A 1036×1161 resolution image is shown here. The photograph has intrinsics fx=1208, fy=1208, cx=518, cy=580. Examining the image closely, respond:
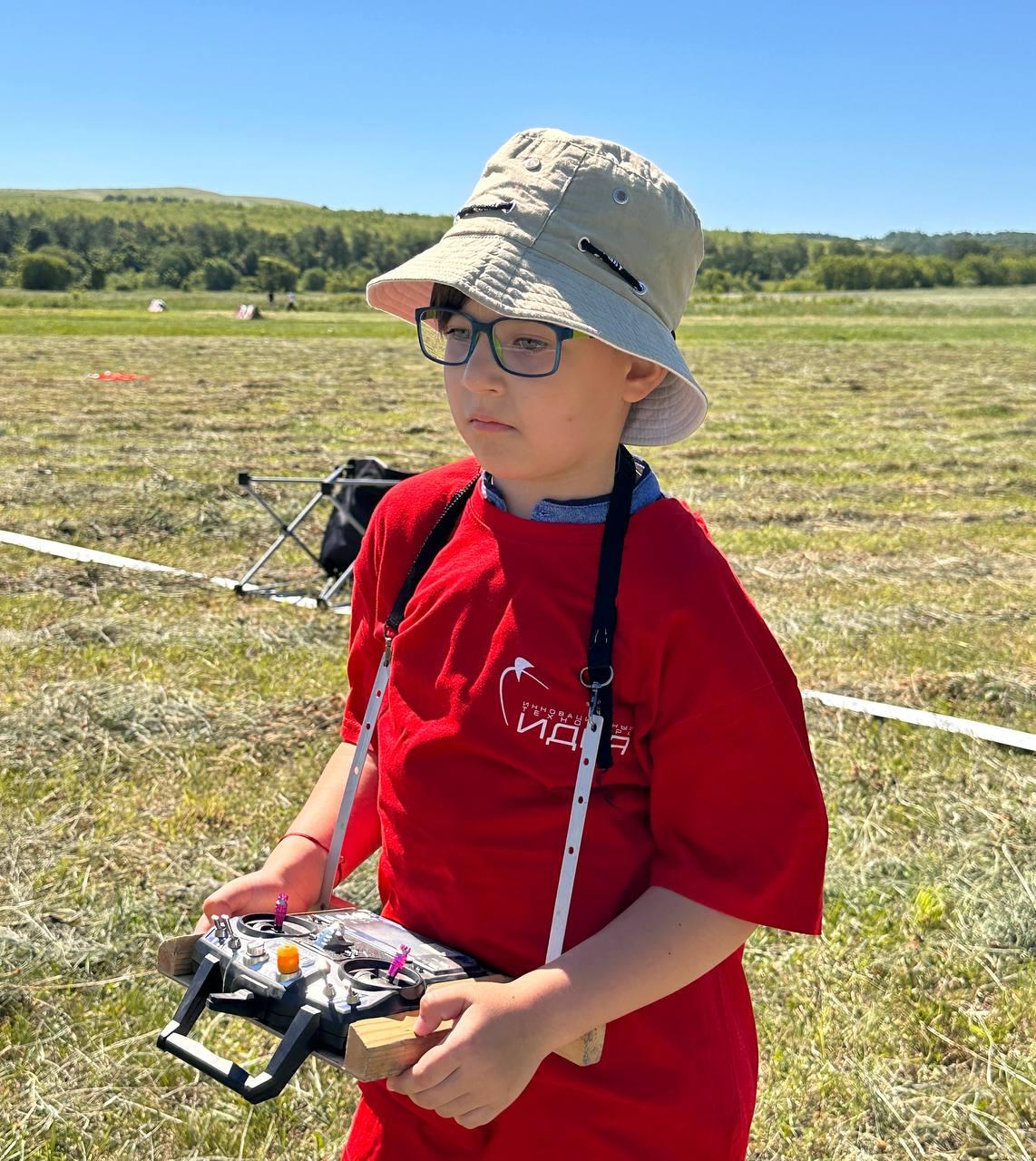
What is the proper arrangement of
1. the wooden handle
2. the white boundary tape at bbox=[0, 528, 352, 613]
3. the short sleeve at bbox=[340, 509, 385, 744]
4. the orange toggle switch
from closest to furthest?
the wooden handle, the orange toggle switch, the short sleeve at bbox=[340, 509, 385, 744], the white boundary tape at bbox=[0, 528, 352, 613]

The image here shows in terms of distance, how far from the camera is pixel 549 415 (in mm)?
1326

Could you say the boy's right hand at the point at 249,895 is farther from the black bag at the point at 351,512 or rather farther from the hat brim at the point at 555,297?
the black bag at the point at 351,512

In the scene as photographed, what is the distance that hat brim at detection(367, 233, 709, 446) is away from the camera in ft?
4.21

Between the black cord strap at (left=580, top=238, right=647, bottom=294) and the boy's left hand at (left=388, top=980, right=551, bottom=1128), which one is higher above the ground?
the black cord strap at (left=580, top=238, right=647, bottom=294)

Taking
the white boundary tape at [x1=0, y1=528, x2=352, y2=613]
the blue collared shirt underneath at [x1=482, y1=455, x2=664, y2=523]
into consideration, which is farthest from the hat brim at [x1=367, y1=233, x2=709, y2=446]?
the white boundary tape at [x1=0, y1=528, x2=352, y2=613]

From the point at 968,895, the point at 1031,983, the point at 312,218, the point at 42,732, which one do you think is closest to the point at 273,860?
the point at 1031,983

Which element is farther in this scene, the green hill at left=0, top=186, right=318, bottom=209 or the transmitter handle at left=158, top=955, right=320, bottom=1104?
the green hill at left=0, top=186, right=318, bottom=209

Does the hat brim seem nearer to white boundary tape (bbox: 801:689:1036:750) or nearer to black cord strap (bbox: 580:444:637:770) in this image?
black cord strap (bbox: 580:444:637:770)

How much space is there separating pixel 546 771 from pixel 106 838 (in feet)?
9.27

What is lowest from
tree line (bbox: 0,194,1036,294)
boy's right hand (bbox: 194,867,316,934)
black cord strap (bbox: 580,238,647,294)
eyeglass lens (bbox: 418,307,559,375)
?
boy's right hand (bbox: 194,867,316,934)

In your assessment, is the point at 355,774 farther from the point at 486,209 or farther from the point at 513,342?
the point at 486,209

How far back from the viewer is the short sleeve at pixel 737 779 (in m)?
1.26

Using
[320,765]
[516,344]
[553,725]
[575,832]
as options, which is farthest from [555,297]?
[320,765]

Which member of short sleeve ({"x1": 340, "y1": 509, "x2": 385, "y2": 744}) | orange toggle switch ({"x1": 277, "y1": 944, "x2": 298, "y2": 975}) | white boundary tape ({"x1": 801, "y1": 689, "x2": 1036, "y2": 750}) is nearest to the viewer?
orange toggle switch ({"x1": 277, "y1": 944, "x2": 298, "y2": 975})
